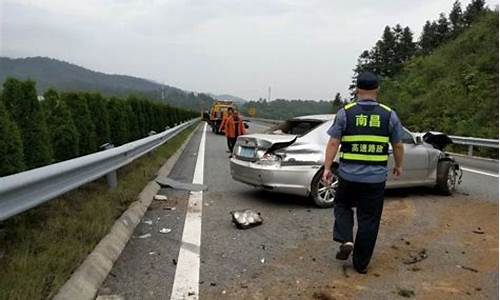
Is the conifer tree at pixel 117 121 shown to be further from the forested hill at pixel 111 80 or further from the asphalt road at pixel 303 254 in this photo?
the forested hill at pixel 111 80

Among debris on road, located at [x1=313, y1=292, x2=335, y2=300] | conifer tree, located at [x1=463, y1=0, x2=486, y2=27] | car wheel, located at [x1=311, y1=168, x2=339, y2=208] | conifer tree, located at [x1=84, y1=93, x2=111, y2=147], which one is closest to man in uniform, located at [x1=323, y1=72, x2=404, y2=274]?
debris on road, located at [x1=313, y1=292, x2=335, y2=300]

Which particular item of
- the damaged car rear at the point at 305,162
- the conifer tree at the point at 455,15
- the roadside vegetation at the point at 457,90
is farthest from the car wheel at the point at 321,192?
the conifer tree at the point at 455,15

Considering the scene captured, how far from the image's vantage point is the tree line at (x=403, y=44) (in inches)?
2675

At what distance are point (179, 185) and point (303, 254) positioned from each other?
4701 mm

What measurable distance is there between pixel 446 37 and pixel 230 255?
67597mm

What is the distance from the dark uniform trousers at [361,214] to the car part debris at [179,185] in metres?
4.33

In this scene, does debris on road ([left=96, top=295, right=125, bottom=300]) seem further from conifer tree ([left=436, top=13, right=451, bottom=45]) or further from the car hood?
conifer tree ([left=436, top=13, right=451, bottom=45])

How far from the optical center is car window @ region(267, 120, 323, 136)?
8293 millimetres

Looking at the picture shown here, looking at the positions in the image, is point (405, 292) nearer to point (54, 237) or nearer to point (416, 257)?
point (416, 257)

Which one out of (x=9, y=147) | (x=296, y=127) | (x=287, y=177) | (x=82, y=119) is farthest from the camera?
(x=82, y=119)

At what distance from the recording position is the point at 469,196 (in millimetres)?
9031

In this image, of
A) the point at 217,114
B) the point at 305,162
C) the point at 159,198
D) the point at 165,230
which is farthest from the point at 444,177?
the point at 217,114

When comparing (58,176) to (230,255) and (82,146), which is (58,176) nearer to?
(230,255)

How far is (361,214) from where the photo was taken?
16.5 ft
